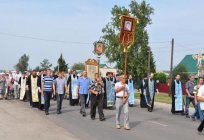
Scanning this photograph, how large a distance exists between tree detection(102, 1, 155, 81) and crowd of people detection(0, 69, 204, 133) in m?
38.0

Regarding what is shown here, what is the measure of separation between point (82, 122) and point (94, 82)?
1716mm

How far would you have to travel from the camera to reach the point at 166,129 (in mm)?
13664

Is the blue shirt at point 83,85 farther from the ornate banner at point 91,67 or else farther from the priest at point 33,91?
the ornate banner at point 91,67

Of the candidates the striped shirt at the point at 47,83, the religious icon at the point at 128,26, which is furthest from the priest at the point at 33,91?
the religious icon at the point at 128,26

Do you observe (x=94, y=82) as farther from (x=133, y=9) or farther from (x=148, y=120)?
(x=133, y=9)

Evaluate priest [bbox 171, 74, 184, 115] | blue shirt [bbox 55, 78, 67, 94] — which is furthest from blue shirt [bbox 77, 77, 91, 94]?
priest [bbox 171, 74, 184, 115]

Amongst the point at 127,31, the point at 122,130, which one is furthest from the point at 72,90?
the point at 122,130

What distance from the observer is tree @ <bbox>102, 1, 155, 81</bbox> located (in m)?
64.8

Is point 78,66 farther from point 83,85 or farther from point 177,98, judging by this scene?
point 83,85

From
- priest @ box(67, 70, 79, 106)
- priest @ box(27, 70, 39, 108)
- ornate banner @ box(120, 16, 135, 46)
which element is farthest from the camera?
priest @ box(67, 70, 79, 106)

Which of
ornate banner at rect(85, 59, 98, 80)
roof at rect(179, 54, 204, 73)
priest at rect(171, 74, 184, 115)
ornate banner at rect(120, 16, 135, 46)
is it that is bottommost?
priest at rect(171, 74, 184, 115)

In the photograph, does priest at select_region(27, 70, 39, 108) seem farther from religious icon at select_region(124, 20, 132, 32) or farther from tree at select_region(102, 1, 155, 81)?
tree at select_region(102, 1, 155, 81)

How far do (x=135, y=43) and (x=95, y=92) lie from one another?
49.7m

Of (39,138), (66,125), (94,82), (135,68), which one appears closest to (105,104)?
(94,82)
